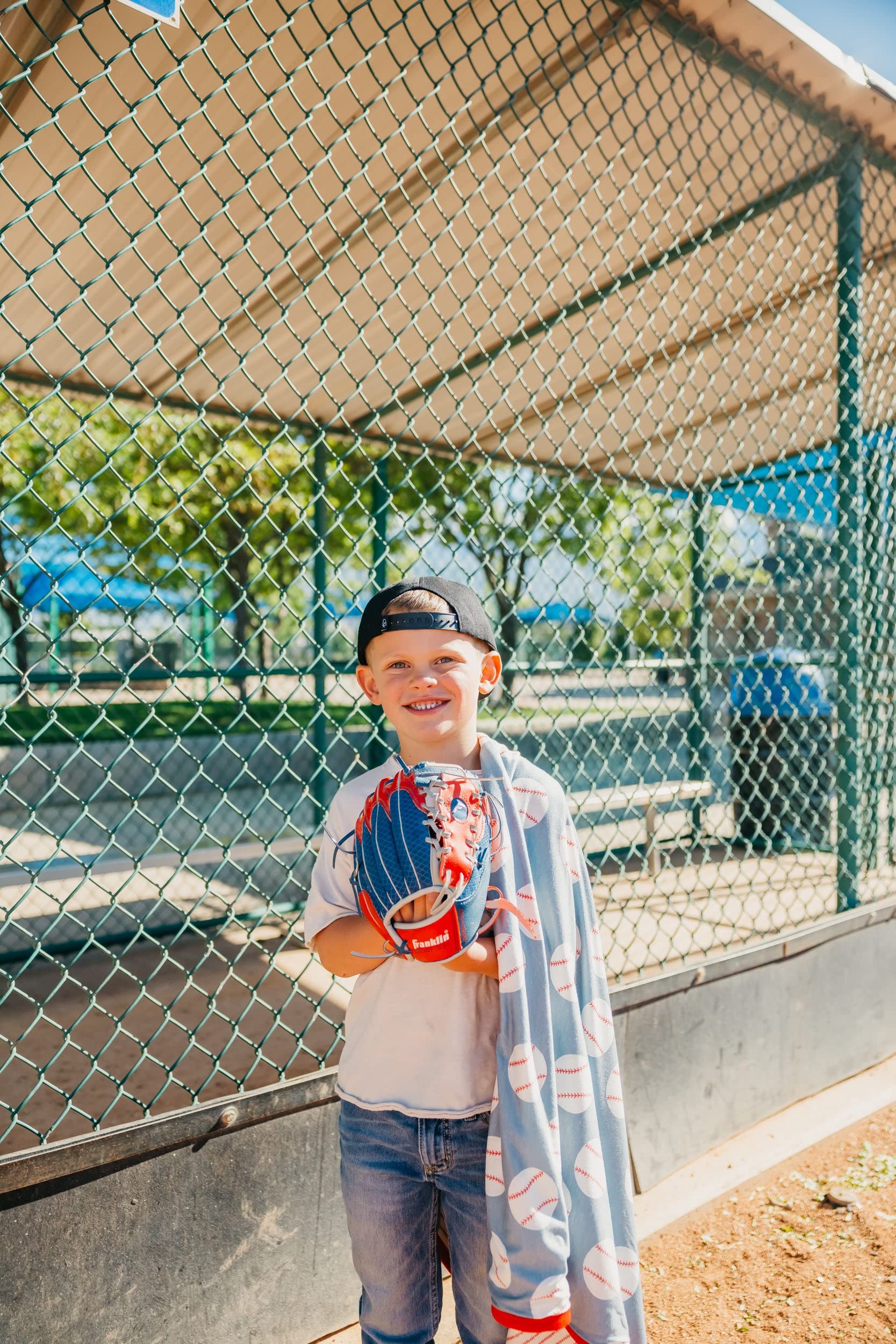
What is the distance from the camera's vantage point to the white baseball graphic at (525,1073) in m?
1.45

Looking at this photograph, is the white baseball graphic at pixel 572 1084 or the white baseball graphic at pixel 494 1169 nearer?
the white baseball graphic at pixel 494 1169

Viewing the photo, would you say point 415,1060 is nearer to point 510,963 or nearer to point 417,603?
point 510,963

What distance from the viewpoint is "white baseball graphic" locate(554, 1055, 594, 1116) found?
1.54 m

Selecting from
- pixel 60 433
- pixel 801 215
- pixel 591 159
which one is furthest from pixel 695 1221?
pixel 60 433

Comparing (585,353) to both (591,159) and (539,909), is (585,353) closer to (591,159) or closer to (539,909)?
(591,159)

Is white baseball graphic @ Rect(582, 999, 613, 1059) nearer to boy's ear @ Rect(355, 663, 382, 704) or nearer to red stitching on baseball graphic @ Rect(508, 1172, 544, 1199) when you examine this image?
red stitching on baseball graphic @ Rect(508, 1172, 544, 1199)

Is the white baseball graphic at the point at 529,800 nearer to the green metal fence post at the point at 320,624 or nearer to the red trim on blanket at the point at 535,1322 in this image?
the red trim on blanket at the point at 535,1322

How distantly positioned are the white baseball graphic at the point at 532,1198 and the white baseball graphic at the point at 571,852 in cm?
48

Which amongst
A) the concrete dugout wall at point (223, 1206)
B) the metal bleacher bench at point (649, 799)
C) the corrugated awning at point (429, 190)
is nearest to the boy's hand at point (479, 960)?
the concrete dugout wall at point (223, 1206)

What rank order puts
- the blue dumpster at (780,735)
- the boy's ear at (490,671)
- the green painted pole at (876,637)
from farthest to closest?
the blue dumpster at (780,735) → the green painted pole at (876,637) → the boy's ear at (490,671)

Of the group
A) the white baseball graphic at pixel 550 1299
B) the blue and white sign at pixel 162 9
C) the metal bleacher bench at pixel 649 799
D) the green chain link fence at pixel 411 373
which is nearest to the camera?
the white baseball graphic at pixel 550 1299

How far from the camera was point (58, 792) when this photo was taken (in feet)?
27.8

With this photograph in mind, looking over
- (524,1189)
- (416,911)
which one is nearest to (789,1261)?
(524,1189)

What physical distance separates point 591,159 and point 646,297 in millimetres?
1330
